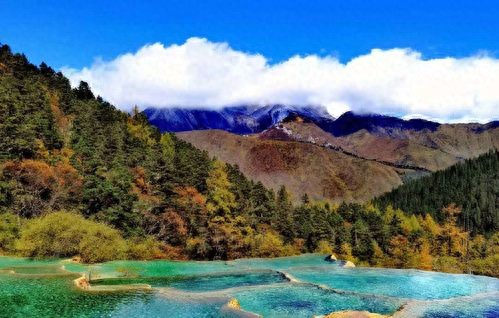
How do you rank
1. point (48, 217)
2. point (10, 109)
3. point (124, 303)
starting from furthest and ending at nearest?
1. point (10, 109)
2. point (48, 217)
3. point (124, 303)

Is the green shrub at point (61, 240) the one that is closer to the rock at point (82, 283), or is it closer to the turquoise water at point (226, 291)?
the turquoise water at point (226, 291)

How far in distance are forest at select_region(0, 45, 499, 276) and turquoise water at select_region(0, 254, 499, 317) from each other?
884 cm

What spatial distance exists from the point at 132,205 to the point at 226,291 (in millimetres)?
37559

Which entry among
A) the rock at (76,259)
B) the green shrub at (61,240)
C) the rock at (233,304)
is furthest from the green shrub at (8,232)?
the rock at (233,304)

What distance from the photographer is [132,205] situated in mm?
75000

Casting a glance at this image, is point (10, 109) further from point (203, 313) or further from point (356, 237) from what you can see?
point (356, 237)

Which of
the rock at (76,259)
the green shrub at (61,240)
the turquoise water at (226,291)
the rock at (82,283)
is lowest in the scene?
the turquoise water at (226,291)

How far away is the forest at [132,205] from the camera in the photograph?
6238cm

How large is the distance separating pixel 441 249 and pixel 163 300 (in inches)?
3774

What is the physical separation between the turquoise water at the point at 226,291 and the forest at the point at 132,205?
884cm

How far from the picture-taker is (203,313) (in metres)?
32.0

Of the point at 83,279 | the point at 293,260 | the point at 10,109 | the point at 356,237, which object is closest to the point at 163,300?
the point at 83,279

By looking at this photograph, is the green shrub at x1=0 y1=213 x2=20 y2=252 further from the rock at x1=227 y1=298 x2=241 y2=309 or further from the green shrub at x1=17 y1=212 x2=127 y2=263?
the rock at x1=227 y1=298 x2=241 y2=309

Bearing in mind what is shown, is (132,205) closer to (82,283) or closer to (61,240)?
(61,240)
